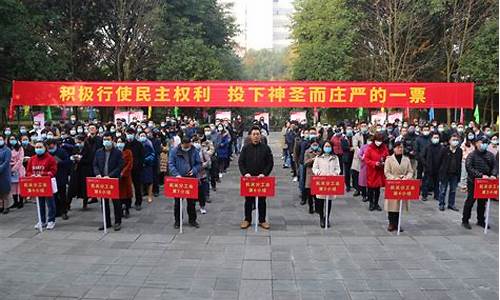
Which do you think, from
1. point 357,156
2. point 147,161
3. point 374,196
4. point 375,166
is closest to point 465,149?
point 357,156

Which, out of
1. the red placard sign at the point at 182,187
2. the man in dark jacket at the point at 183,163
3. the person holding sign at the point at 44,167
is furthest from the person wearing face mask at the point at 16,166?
the red placard sign at the point at 182,187

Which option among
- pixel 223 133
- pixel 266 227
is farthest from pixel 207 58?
pixel 266 227

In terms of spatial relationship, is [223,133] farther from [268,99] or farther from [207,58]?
[207,58]

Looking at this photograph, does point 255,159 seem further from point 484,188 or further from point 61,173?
point 484,188

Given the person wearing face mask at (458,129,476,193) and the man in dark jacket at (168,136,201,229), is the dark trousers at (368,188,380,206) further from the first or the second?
the person wearing face mask at (458,129,476,193)

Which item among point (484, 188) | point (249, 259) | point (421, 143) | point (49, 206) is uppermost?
point (421, 143)

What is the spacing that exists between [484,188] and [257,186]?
12.7 ft

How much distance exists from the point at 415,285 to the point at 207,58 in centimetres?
2456

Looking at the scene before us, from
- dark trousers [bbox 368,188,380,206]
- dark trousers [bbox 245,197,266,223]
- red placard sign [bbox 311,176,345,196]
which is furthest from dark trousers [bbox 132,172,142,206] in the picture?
dark trousers [bbox 368,188,380,206]

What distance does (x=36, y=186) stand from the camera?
27.4ft

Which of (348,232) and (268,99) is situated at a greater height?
(268,99)

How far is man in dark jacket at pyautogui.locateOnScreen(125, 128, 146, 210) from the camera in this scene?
33.0 ft

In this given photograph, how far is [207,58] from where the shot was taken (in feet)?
95.3

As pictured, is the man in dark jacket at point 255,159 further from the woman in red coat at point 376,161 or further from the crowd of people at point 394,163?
the woman in red coat at point 376,161
